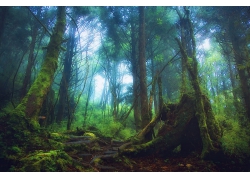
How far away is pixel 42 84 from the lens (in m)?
5.80

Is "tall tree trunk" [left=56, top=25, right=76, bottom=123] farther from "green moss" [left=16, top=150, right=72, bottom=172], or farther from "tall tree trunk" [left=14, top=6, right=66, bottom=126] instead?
"green moss" [left=16, top=150, right=72, bottom=172]

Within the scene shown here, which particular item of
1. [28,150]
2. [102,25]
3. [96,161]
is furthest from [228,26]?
[28,150]

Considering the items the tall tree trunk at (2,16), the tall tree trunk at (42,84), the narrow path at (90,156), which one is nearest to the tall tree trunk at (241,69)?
the narrow path at (90,156)

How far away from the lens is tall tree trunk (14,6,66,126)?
5.02 metres

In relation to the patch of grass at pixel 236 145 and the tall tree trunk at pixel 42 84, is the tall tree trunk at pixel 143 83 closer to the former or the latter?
the patch of grass at pixel 236 145

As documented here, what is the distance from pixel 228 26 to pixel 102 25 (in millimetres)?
9094

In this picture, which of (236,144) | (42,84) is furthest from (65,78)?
(236,144)

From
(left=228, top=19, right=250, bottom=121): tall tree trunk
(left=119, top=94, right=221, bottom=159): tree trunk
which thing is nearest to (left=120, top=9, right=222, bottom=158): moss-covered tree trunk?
(left=119, top=94, right=221, bottom=159): tree trunk

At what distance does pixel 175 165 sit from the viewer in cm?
433

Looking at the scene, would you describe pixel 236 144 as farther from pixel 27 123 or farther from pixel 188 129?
pixel 27 123

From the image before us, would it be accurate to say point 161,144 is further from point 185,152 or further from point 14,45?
point 14,45

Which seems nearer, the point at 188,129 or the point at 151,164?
the point at 151,164

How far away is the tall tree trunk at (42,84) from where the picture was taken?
502cm
